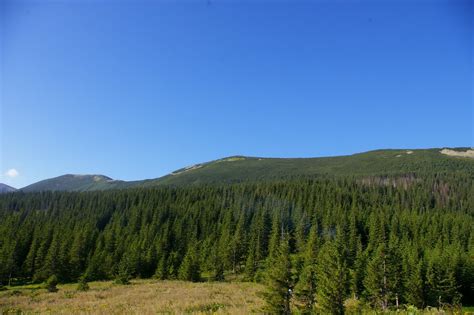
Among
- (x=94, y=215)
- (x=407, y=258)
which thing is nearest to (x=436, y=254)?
(x=407, y=258)

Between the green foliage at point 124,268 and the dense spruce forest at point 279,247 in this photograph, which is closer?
the dense spruce forest at point 279,247

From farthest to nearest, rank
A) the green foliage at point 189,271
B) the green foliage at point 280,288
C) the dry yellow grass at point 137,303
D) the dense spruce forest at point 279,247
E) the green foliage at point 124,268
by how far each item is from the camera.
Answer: the green foliage at point 189,271
the green foliage at point 124,268
the dense spruce forest at point 279,247
the dry yellow grass at point 137,303
the green foliage at point 280,288

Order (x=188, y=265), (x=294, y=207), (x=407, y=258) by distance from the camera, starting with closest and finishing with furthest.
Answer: (x=407, y=258) < (x=188, y=265) < (x=294, y=207)

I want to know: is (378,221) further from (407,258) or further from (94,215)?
(94,215)

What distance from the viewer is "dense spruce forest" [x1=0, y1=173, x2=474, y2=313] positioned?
47.6 meters

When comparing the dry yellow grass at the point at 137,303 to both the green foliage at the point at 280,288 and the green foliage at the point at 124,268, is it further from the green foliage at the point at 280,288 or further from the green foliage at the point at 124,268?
the green foliage at the point at 124,268

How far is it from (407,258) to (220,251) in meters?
41.3

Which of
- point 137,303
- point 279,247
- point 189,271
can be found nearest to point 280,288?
point 279,247

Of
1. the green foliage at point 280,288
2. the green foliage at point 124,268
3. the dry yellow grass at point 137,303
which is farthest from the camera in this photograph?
the green foliage at point 124,268

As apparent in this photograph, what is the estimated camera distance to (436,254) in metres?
66.5

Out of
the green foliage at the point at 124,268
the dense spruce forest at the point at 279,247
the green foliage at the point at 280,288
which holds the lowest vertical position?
the green foliage at the point at 124,268

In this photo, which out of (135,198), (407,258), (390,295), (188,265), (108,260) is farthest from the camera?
(135,198)

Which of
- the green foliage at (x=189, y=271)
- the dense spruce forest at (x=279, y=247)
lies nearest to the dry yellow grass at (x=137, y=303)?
the dense spruce forest at (x=279, y=247)

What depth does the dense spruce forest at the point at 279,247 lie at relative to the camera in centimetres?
4756
